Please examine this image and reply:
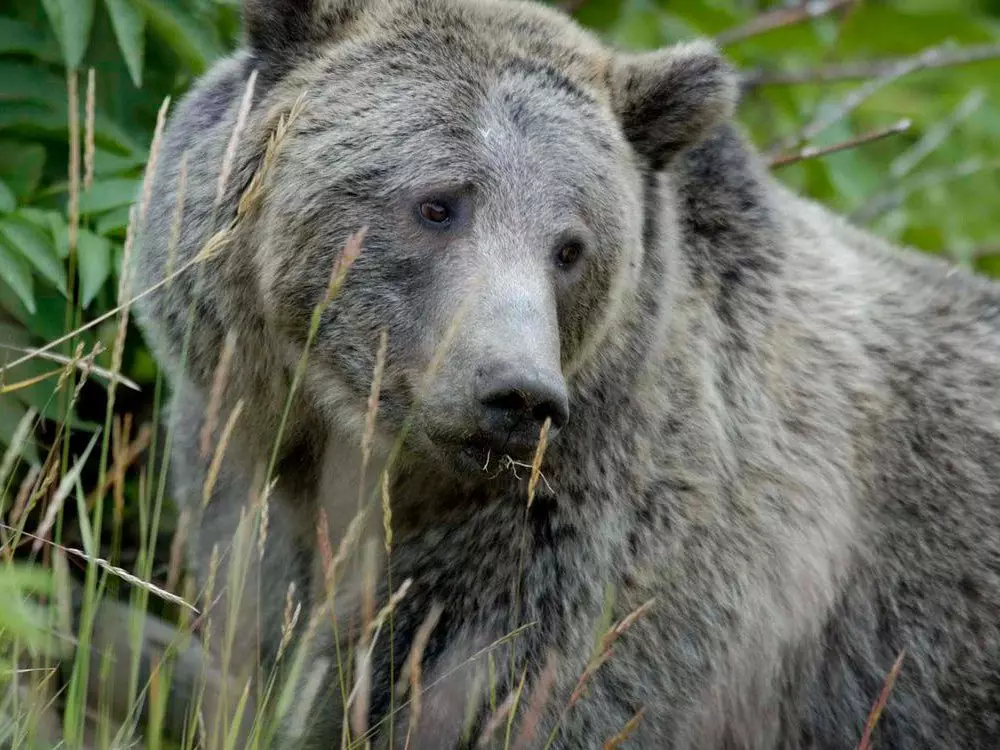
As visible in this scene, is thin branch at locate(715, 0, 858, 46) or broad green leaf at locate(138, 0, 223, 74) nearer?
broad green leaf at locate(138, 0, 223, 74)

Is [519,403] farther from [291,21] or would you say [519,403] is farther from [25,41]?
[25,41]

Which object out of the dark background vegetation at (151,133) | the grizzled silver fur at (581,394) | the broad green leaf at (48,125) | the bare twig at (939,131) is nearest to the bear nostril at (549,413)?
the grizzled silver fur at (581,394)

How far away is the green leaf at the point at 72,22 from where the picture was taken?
435cm

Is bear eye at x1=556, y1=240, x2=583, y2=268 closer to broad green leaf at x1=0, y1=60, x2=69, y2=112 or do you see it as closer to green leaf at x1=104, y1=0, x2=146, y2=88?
green leaf at x1=104, y1=0, x2=146, y2=88

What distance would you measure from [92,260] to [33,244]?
20 cm

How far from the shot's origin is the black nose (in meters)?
3.21

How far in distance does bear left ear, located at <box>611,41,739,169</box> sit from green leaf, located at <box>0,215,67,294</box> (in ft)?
5.77

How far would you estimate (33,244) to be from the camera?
14.1 ft

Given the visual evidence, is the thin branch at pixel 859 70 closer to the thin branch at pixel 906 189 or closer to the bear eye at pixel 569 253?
the thin branch at pixel 906 189

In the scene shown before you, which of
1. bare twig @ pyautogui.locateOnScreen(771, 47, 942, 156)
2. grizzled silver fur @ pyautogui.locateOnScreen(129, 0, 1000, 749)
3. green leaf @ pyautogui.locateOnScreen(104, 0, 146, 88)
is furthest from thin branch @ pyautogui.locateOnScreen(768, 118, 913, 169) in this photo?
green leaf @ pyautogui.locateOnScreen(104, 0, 146, 88)

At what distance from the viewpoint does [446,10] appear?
4023mm

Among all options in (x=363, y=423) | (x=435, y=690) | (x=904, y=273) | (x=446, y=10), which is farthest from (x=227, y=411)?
(x=904, y=273)

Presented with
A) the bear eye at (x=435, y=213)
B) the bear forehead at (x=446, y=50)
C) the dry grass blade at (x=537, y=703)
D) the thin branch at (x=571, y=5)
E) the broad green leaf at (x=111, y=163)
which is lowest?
the dry grass blade at (x=537, y=703)

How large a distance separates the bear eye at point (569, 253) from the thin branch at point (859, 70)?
3.85 m
